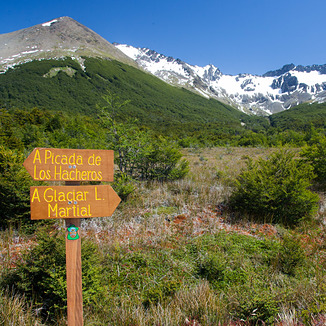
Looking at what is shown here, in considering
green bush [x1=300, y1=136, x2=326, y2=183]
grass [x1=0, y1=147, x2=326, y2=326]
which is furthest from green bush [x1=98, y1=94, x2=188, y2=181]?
green bush [x1=300, y1=136, x2=326, y2=183]

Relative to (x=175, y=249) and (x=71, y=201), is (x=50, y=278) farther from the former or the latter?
(x=175, y=249)

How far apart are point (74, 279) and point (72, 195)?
2.70ft

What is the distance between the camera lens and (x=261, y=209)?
15.3 feet

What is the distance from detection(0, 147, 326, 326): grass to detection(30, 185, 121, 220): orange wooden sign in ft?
3.40

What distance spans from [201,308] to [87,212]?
1.60 meters

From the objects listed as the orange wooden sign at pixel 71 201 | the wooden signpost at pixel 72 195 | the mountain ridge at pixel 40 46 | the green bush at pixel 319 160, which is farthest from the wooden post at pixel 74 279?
the mountain ridge at pixel 40 46

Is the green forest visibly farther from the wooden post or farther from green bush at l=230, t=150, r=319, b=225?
the wooden post

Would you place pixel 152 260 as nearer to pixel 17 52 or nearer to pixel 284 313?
pixel 284 313

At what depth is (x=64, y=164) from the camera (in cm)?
199

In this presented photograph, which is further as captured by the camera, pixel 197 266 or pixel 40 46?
pixel 40 46

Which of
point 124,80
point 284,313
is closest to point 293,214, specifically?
point 284,313

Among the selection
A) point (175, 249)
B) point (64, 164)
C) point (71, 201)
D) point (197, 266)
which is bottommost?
point (197, 266)

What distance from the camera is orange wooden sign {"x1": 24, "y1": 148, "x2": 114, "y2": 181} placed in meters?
1.95

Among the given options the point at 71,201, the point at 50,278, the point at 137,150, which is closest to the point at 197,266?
the point at 50,278
